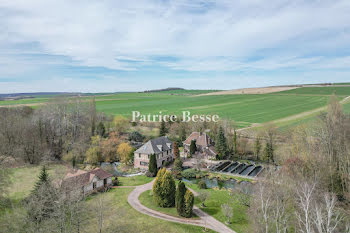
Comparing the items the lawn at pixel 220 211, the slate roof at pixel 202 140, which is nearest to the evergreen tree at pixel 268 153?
the slate roof at pixel 202 140

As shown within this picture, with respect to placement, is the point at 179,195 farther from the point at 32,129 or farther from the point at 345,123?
the point at 32,129

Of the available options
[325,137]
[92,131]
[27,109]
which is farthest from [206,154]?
[27,109]

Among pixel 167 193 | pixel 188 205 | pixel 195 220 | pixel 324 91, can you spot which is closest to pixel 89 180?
pixel 167 193

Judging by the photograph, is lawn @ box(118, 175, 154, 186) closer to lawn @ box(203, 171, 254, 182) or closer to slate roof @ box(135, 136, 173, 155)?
slate roof @ box(135, 136, 173, 155)

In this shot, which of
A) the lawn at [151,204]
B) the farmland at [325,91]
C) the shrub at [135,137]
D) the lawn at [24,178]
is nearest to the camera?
the lawn at [151,204]

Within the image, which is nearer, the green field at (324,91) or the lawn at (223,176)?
the lawn at (223,176)

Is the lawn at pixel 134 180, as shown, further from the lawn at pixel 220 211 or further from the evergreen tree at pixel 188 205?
the evergreen tree at pixel 188 205
